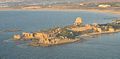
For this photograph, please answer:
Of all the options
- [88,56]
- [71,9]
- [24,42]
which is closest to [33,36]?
[24,42]

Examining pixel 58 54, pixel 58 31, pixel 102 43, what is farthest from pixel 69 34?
pixel 58 54

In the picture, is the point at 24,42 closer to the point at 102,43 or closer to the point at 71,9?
the point at 102,43

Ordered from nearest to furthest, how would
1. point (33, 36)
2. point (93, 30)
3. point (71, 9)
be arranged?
point (33, 36) → point (93, 30) → point (71, 9)

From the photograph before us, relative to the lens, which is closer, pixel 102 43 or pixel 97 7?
pixel 102 43

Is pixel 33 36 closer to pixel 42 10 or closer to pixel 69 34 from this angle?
pixel 69 34

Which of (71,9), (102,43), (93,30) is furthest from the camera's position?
(71,9)

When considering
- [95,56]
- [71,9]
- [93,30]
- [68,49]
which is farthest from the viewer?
[71,9]
